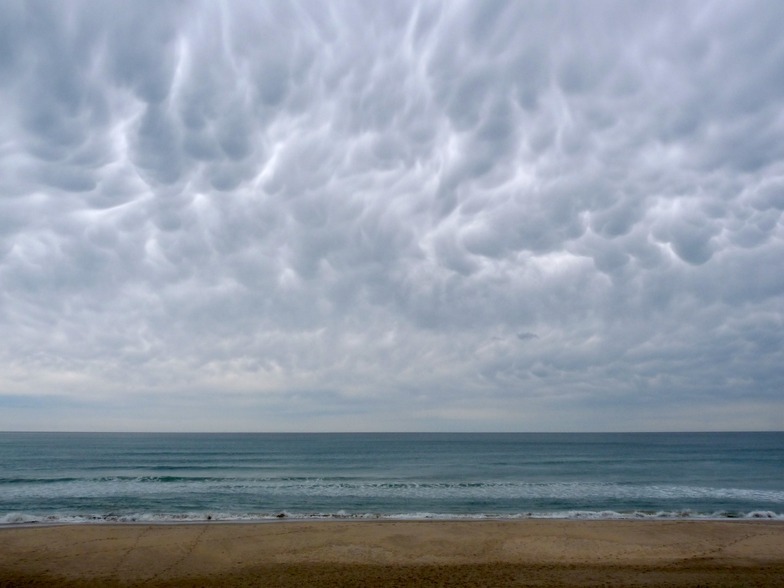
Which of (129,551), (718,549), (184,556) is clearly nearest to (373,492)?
(184,556)

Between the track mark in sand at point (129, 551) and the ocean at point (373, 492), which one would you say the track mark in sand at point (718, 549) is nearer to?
the ocean at point (373, 492)

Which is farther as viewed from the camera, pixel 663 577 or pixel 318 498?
pixel 318 498

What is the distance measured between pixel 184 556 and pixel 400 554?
8067 millimetres

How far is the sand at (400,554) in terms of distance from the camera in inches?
666

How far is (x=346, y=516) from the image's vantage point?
28.9 m

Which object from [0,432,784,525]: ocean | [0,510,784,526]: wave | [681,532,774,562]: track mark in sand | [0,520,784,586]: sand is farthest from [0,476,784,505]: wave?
[681,532,774,562]: track mark in sand

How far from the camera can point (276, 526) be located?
2492 centimetres

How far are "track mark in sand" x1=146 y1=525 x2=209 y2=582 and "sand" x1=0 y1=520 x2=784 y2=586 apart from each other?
0.05m

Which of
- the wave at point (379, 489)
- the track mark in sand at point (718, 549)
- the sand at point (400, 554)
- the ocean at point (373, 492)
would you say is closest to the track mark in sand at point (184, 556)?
the sand at point (400, 554)

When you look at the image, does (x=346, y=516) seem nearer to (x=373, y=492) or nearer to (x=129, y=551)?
(x=373, y=492)

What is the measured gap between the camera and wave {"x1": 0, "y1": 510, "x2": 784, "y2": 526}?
89.4 feet

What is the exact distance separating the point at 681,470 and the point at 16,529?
59024 mm

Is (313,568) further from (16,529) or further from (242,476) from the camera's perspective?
(242,476)

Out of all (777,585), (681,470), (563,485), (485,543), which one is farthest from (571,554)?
(681,470)
